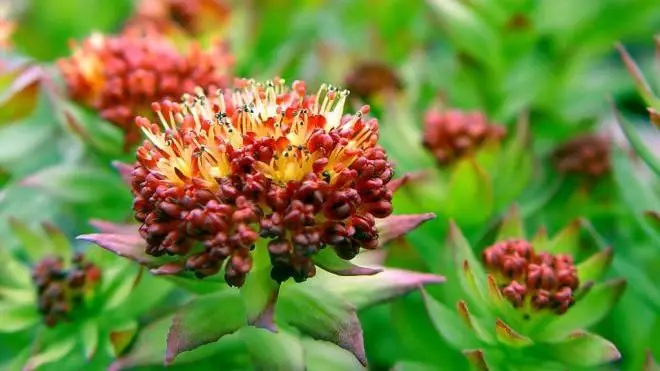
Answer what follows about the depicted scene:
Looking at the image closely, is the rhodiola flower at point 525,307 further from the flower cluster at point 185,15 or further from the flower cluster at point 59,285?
the flower cluster at point 185,15

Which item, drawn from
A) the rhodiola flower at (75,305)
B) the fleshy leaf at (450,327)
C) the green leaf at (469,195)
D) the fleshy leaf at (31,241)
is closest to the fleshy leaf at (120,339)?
the rhodiola flower at (75,305)

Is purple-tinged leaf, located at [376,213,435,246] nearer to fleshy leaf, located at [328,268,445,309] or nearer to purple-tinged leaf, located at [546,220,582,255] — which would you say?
fleshy leaf, located at [328,268,445,309]

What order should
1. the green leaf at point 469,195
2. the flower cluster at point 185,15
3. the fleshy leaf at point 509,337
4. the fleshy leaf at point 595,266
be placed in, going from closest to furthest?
the fleshy leaf at point 509,337 → the fleshy leaf at point 595,266 → the green leaf at point 469,195 → the flower cluster at point 185,15

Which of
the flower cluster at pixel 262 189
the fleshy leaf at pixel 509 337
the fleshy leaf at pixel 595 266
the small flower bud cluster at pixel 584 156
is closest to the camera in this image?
the flower cluster at pixel 262 189

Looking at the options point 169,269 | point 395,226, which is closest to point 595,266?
point 395,226

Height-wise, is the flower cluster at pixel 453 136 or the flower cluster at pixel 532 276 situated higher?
the flower cluster at pixel 453 136

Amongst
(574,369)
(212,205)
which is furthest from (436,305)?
(212,205)

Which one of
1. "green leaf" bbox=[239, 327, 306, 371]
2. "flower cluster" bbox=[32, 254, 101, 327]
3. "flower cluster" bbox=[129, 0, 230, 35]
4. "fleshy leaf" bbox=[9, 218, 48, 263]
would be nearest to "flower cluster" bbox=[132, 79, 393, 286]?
"green leaf" bbox=[239, 327, 306, 371]
